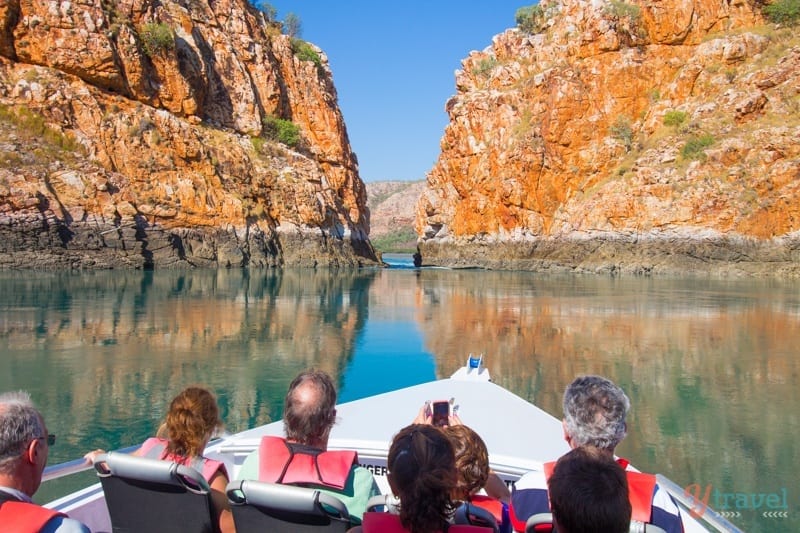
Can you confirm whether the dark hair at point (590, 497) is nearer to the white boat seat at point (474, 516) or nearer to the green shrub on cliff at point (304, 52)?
the white boat seat at point (474, 516)

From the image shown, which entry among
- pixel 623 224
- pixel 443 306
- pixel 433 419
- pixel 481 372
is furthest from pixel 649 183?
pixel 433 419

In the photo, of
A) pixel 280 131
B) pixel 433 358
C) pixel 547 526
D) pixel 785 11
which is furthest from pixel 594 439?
pixel 785 11

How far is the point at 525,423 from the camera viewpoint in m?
5.37

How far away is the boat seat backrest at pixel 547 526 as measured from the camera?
2.26 metres

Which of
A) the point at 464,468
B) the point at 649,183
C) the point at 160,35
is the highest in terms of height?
the point at 160,35

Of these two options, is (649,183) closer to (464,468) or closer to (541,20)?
(541,20)

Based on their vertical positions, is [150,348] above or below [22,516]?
below

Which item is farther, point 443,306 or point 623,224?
point 623,224

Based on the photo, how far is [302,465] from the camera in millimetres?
2760

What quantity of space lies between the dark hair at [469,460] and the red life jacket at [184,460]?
1.17 metres

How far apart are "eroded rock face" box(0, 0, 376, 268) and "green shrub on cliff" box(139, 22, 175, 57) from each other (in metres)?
0.09

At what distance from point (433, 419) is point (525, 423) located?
6.38 feet

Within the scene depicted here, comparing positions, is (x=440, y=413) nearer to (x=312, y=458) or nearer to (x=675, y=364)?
(x=312, y=458)

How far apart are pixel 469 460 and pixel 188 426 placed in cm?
139
